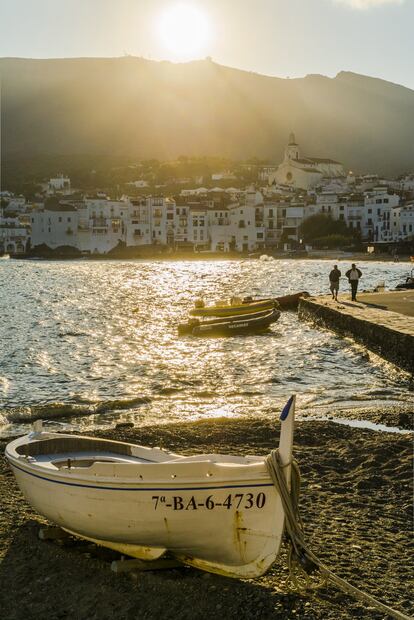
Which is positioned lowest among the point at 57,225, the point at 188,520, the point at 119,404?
the point at 119,404

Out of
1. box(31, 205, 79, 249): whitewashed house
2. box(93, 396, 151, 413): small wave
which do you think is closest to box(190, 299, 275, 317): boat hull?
box(93, 396, 151, 413): small wave

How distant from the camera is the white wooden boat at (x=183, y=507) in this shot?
6633 mm

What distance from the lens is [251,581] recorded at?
23.4ft

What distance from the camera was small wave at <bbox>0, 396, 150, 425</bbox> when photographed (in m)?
15.2

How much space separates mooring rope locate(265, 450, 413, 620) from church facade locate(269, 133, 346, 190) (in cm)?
16301

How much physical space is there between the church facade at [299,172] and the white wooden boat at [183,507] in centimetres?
16266

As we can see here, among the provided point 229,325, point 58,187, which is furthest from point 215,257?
point 229,325

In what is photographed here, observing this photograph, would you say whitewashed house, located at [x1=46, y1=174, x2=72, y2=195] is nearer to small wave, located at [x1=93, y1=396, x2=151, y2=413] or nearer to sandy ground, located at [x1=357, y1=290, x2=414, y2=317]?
sandy ground, located at [x1=357, y1=290, x2=414, y2=317]

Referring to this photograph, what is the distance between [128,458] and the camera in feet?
28.5

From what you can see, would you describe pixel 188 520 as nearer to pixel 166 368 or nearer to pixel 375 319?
pixel 166 368

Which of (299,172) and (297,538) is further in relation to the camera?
(299,172)

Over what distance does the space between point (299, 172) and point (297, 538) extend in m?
170

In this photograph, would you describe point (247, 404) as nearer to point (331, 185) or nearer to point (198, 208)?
point (198, 208)

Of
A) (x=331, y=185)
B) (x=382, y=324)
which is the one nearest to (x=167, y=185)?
(x=331, y=185)
